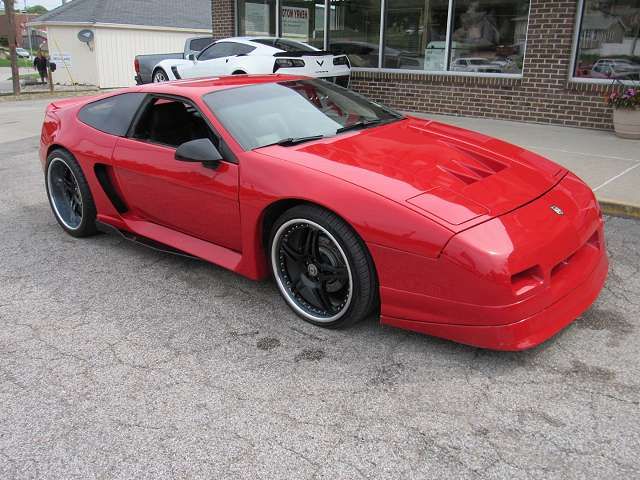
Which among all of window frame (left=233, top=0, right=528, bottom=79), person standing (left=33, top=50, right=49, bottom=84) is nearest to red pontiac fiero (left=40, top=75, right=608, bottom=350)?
window frame (left=233, top=0, right=528, bottom=79)

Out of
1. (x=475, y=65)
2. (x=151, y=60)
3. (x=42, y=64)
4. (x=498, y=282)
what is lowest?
(x=42, y=64)

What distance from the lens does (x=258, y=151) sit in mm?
3578

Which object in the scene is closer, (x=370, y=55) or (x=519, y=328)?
(x=519, y=328)

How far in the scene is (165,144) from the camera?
414 cm

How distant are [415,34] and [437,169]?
9.08m

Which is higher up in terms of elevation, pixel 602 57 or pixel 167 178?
pixel 602 57

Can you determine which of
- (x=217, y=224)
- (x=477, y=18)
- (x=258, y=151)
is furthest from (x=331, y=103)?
(x=477, y=18)

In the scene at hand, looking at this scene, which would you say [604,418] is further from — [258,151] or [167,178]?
[167,178]

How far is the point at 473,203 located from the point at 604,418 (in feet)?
3.75

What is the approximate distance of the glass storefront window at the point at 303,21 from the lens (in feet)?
44.0

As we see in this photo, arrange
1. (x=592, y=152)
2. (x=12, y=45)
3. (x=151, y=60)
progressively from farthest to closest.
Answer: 1. (x=12, y=45)
2. (x=151, y=60)
3. (x=592, y=152)

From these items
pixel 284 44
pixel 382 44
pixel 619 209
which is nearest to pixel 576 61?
pixel 382 44

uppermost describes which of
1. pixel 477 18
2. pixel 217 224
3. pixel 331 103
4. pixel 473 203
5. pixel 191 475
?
pixel 477 18

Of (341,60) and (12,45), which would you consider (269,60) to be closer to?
(341,60)
